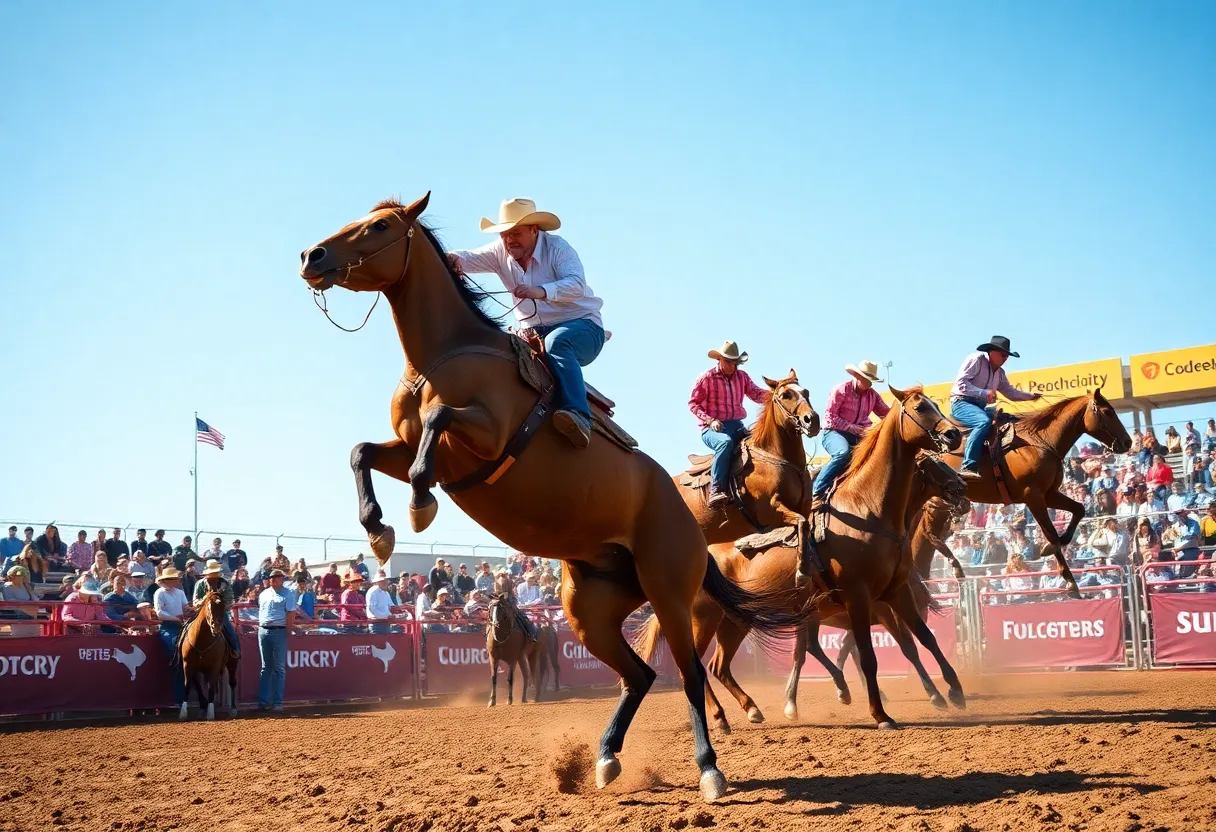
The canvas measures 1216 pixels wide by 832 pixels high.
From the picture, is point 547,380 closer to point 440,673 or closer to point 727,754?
point 727,754

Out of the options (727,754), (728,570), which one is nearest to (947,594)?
(728,570)

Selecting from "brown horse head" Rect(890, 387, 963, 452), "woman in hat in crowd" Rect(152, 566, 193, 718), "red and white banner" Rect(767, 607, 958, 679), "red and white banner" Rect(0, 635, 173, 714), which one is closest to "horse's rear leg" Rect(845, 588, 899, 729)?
"brown horse head" Rect(890, 387, 963, 452)

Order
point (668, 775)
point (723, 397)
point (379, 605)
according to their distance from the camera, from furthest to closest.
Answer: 1. point (379, 605)
2. point (723, 397)
3. point (668, 775)

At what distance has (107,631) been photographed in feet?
54.5

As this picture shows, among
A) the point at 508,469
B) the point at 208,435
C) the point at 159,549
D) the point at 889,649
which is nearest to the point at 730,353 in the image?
the point at 508,469

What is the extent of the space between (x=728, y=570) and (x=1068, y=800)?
6.49 meters

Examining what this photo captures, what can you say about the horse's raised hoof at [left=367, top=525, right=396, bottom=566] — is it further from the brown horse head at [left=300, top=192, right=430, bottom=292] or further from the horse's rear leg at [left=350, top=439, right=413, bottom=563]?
the brown horse head at [left=300, top=192, right=430, bottom=292]

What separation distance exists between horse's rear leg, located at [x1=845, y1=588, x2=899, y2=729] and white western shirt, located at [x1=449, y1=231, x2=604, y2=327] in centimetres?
450

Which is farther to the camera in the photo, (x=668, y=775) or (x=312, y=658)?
→ (x=312, y=658)

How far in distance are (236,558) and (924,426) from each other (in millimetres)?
15394

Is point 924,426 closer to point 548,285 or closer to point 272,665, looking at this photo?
point 548,285

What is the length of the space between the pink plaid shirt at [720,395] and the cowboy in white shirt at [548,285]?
4.59m

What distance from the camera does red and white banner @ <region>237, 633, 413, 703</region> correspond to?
17641 mm

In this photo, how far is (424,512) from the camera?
5.77m
